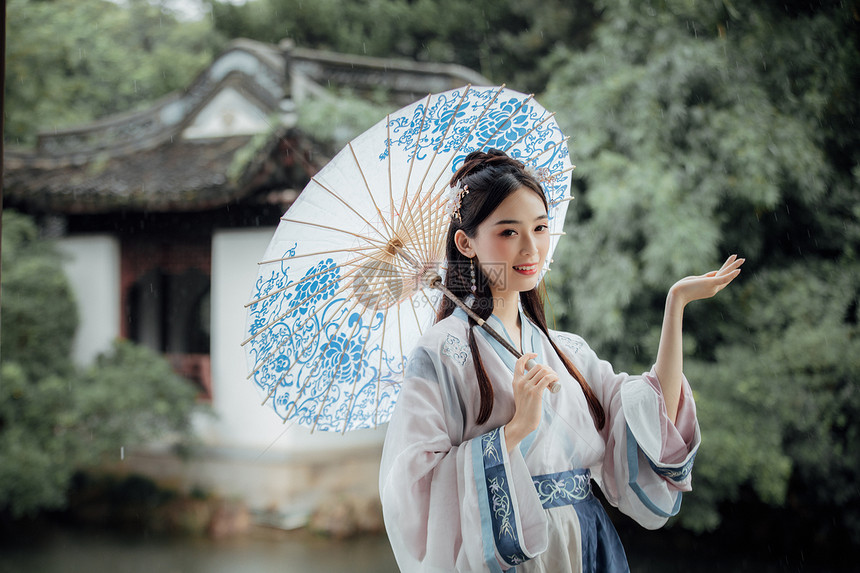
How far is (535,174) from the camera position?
1.64 metres

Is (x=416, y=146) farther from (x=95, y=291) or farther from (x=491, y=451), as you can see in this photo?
(x=95, y=291)

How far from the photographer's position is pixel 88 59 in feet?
23.9

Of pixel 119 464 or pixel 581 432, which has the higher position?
pixel 581 432

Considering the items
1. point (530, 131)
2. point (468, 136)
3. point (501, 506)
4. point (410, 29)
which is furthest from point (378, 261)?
point (410, 29)

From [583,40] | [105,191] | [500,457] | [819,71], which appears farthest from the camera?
[583,40]

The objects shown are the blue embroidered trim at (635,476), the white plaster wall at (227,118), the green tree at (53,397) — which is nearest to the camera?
the blue embroidered trim at (635,476)

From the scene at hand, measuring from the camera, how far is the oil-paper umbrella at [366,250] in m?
1.61

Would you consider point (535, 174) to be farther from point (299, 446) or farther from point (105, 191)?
point (105, 191)

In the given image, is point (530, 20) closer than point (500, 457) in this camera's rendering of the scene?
No

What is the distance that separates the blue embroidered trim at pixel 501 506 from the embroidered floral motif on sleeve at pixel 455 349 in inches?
7.7

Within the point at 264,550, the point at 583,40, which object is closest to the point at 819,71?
the point at 583,40

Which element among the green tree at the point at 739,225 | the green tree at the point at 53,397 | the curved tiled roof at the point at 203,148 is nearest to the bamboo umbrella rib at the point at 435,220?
the green tree at the point at 739,225

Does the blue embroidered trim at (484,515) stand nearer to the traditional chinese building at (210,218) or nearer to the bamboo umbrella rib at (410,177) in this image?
the bamboo umbrella rib at (410,177)

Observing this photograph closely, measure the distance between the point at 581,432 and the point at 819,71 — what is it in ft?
14.4
